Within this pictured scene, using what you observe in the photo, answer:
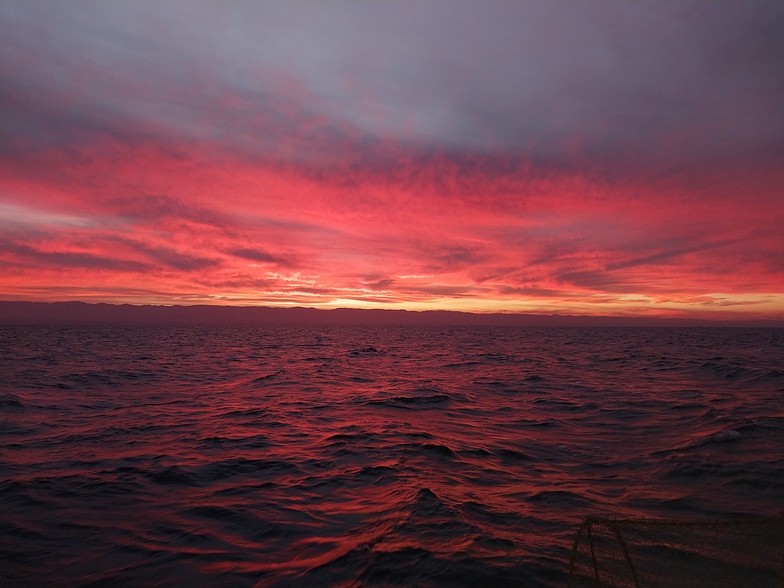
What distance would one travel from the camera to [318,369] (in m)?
38.4

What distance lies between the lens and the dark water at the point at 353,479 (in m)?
7.33

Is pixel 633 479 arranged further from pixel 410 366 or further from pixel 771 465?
pixel 410 366

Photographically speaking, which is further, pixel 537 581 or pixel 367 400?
pixel 367 400

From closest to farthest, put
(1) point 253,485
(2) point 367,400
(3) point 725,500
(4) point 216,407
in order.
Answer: (3) point 725,500 → (1) point 253,485 → (4) point 216,407 → (2) point 367,400

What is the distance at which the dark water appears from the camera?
7.33 m

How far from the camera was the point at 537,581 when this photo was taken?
6637mm

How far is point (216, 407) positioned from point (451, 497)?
14.5 metres

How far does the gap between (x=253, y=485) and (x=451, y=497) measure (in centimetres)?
495

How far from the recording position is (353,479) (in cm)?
1143

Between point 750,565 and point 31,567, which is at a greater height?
point 750,565

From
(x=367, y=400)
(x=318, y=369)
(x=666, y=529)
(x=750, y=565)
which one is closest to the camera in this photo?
(x=750, y=565)

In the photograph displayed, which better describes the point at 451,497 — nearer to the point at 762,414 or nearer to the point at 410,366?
the point at 762,414

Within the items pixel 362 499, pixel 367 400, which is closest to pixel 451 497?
pixel 362 499

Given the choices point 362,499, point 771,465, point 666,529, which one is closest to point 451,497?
point 362,499
